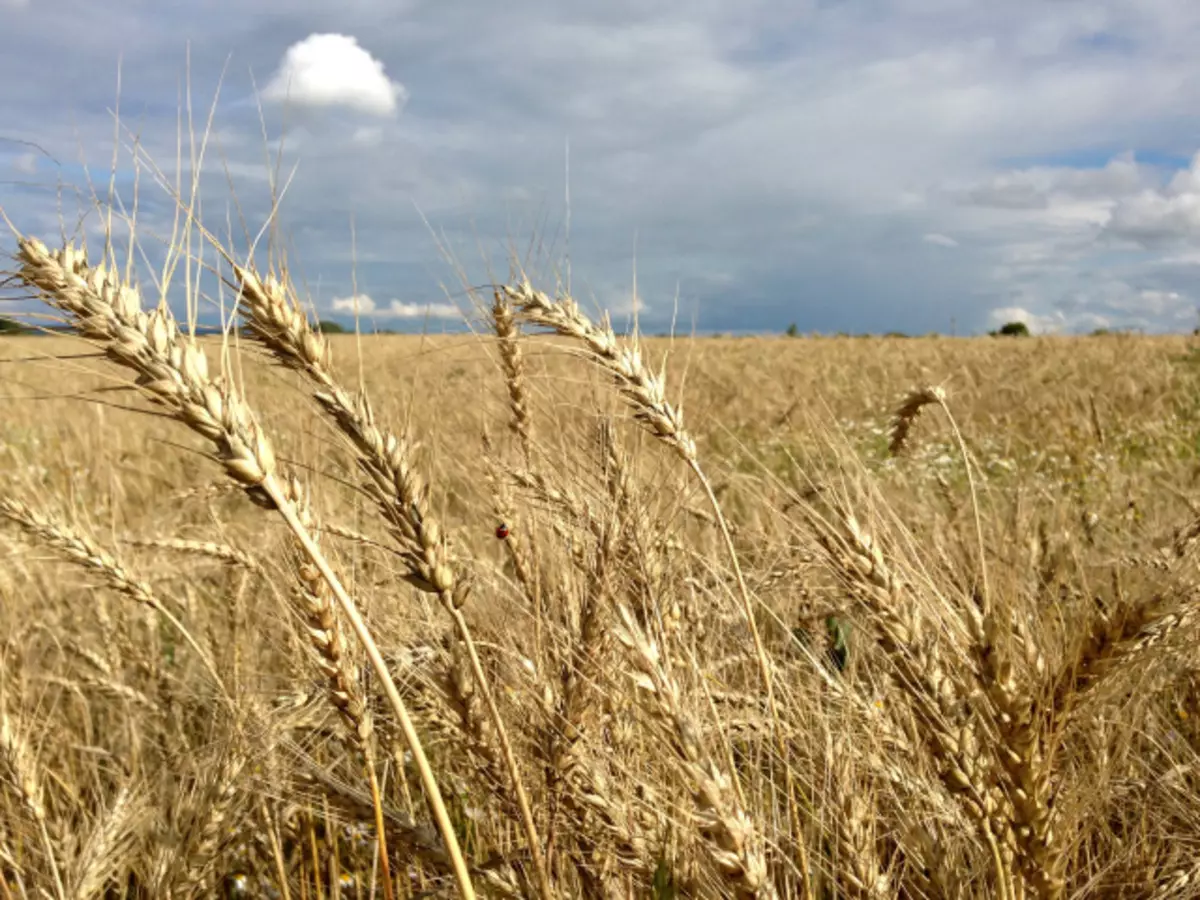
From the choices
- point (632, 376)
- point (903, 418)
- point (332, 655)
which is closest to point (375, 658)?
point (332, 655)

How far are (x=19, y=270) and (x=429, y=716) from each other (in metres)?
1.11

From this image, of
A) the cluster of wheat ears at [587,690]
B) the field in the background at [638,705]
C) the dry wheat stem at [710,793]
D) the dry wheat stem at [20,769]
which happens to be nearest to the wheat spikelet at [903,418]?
the cluster of wheat ears at [587,690]

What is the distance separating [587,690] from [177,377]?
805 mm

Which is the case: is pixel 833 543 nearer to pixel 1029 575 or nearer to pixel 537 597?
pixel 537 597

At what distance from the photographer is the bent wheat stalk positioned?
3.13 feet

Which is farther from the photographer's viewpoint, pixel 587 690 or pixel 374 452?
pixel 587 690

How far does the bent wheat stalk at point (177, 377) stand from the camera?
95 centimetres

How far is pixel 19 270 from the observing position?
1100mm

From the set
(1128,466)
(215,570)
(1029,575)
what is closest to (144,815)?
(215,570)

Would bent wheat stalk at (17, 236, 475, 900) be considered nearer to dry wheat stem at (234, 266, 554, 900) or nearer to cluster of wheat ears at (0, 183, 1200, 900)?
cluster of wheat ears at (0, 183, 1200, 900)

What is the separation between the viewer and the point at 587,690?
1.46m

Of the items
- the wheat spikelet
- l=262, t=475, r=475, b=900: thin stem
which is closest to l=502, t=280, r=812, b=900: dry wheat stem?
l=262, t=475, r=475, b=900: thin stem

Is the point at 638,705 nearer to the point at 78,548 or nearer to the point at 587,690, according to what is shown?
the point at 587,690

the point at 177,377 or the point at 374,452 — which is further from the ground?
the point at 177,377
